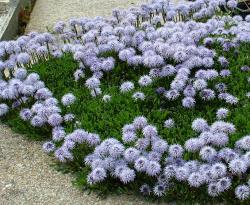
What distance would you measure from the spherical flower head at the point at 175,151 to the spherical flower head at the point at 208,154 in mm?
199

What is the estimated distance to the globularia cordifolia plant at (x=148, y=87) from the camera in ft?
16.8

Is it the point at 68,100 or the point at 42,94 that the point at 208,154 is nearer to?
the point at 68,100

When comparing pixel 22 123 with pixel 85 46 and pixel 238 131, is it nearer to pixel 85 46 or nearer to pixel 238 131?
pixel 85 46

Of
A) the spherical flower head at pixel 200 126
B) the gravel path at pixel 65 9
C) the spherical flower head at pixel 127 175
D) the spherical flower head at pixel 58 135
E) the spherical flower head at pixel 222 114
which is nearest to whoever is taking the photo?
the spherical flower head at pixel 127 175

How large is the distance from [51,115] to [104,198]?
1270 millimetres

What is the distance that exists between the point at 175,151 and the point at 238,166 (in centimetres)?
61

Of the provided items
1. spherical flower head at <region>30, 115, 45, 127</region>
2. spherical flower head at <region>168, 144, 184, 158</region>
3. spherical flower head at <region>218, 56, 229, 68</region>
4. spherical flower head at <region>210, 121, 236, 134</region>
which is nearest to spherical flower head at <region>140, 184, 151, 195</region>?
spherical flower head at <region>168, 144, 184, 158</region>

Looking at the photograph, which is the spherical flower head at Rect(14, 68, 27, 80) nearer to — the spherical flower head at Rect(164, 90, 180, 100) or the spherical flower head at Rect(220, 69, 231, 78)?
the spherical flower head at Rect(164, 90, 180, 100)

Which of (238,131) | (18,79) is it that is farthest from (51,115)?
(238,131)

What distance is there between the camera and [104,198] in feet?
17.3

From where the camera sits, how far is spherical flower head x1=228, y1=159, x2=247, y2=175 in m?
4.91

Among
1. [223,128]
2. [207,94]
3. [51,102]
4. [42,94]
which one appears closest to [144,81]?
[207,94]

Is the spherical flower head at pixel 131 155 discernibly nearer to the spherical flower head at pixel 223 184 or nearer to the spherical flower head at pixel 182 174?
the spherical flower head at pixel 182 174

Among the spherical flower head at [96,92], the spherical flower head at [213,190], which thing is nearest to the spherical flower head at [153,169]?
the spherical flower head at [213,190]
